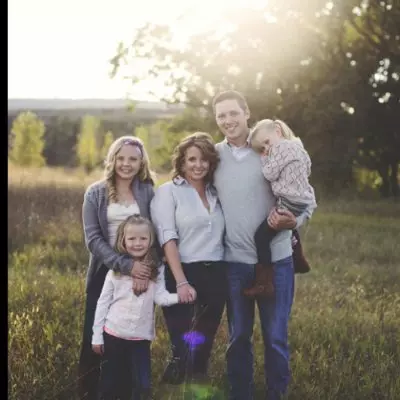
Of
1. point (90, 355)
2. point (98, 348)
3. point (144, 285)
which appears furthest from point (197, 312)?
point (90, 355)

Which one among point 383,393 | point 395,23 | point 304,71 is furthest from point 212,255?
point 304,71

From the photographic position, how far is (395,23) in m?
7.69

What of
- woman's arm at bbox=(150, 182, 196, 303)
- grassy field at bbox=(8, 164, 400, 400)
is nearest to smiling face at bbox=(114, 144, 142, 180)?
woman's arm at bbox=(150, 182, 196, 303)

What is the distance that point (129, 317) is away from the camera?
3.77 meters

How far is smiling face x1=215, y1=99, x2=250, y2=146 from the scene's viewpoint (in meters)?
3.74

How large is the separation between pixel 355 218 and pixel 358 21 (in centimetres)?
345

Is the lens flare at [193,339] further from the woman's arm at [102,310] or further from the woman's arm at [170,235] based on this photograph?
the woman's arm at [102,310]

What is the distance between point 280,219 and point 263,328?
2.40ft

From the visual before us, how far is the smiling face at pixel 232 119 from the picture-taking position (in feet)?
12.3

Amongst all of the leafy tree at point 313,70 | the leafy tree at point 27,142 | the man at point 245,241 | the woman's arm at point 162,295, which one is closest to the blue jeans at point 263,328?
the man at point 245,241

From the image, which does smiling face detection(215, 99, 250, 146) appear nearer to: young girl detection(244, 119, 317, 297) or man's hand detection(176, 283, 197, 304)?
young girl detection(244, 119, 317, 297)

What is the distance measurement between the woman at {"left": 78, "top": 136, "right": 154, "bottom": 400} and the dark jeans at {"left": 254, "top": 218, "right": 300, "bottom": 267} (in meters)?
0.65

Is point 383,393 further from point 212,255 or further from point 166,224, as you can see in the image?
point 166,224

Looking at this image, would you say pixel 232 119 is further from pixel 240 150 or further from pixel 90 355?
pixel 90 355
